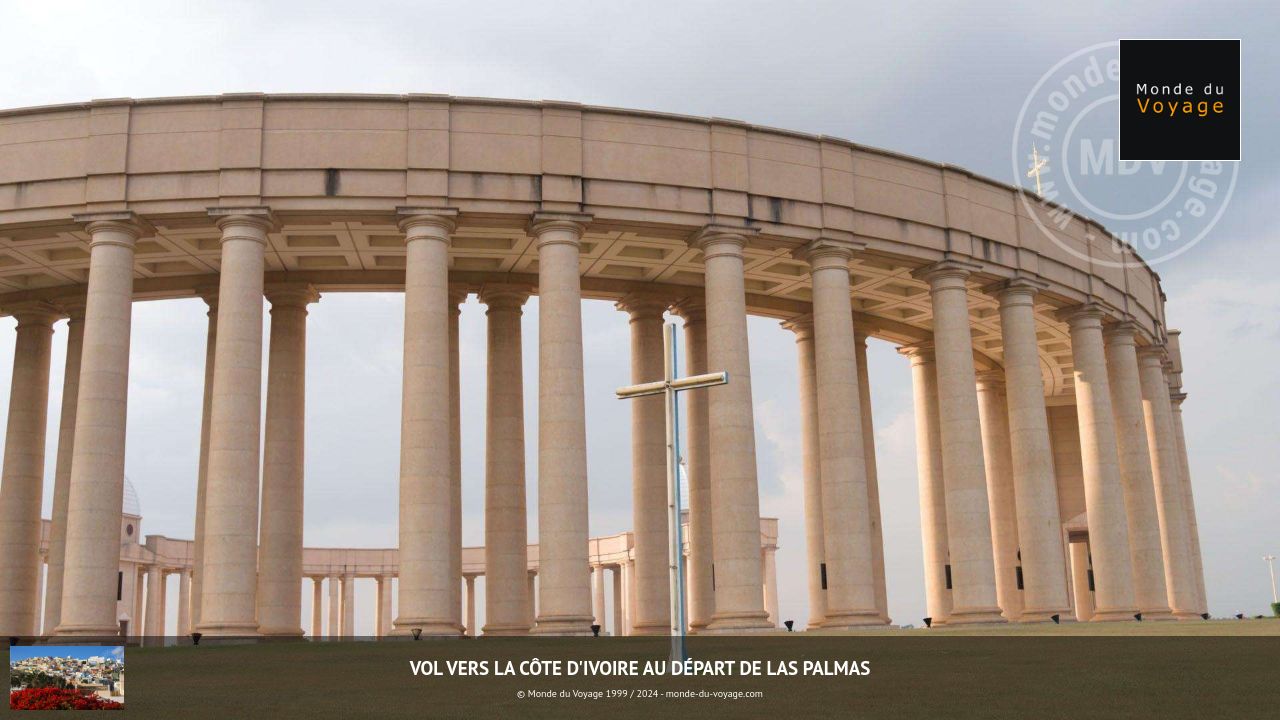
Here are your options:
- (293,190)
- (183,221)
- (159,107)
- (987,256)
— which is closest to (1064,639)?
(987,256)

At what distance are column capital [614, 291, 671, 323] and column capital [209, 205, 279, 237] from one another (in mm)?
21213

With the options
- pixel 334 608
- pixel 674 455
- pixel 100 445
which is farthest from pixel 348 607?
pixel 674 455

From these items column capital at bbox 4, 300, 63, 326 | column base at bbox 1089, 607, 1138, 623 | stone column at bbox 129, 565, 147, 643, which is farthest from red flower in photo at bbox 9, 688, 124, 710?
stone column at bbox 129, 565, 147, 643

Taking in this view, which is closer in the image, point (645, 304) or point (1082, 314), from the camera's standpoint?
point (645, 304)

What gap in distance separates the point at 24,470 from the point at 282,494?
15112mm

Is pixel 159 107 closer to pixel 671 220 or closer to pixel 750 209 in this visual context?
pixel 671 220

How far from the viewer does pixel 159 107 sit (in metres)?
52.1

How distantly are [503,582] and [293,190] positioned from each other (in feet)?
69.9

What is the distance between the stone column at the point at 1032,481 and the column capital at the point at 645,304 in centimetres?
1844

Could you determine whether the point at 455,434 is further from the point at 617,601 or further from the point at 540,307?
the point at 617,601

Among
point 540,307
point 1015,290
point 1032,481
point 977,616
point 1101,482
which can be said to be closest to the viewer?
point 540,307

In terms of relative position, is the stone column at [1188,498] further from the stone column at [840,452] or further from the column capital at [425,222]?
the column capital at [425,222]

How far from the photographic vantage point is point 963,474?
188 ft

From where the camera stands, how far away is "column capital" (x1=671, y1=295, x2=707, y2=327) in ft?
215
